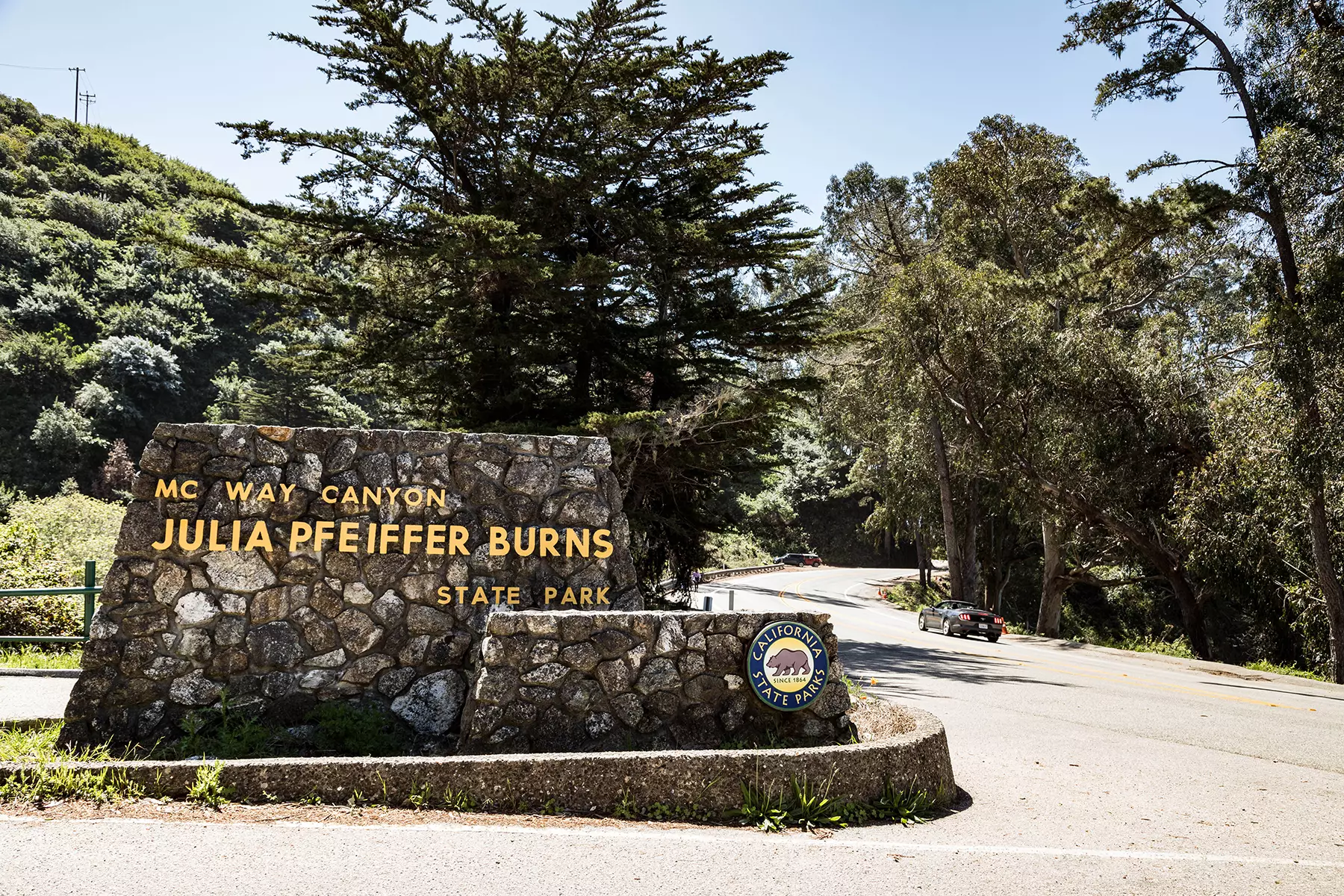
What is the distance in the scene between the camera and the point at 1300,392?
50.7 ft

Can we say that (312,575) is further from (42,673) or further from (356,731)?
(42,673)

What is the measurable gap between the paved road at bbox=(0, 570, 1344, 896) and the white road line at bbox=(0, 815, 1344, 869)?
0.02 metres

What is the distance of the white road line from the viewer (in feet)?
16.6

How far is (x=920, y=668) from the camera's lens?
16.2m

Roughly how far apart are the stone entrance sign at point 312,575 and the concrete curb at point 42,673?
3.89 meters

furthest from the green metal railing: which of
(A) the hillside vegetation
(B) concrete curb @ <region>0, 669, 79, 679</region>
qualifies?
(A) the hillside vegetation

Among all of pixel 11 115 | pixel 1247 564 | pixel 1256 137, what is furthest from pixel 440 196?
pixel 11 115

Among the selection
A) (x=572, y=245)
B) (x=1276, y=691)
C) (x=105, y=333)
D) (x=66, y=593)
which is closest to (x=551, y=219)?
(x=572, y=245)

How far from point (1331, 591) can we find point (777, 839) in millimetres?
17524

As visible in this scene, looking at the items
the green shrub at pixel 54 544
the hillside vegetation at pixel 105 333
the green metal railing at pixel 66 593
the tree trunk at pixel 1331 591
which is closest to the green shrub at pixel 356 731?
the green metal railing at pixel 66 593

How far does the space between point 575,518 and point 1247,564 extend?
18565 mm

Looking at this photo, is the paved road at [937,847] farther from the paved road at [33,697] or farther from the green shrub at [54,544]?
the green shrub at [54,544]

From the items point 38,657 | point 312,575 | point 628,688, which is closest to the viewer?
point 628,688

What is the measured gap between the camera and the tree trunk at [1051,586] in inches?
1064
